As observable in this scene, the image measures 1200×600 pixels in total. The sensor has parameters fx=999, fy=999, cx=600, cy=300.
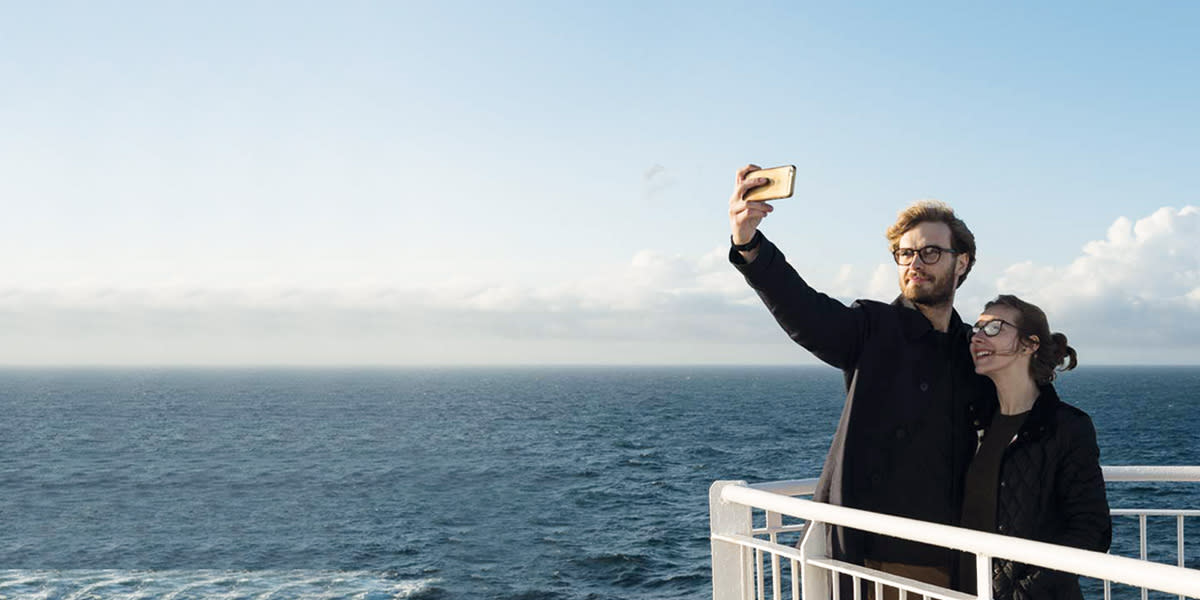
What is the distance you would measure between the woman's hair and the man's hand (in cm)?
104

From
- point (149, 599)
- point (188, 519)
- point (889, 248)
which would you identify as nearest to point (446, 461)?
point (188, 519)

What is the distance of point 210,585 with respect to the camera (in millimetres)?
28922

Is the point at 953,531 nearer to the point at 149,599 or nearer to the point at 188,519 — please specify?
the point at 149,599

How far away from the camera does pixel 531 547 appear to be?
32969 millimetres

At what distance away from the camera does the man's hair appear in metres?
3.36

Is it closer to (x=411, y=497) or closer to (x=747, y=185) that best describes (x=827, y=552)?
(x=747, y=185)

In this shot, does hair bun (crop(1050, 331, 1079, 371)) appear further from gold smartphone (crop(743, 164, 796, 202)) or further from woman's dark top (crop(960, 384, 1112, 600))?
gold smartphone (crop(743, 164, 796, 202))

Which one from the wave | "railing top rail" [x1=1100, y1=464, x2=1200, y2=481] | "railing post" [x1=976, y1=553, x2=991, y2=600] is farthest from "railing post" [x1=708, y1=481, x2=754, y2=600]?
the wave

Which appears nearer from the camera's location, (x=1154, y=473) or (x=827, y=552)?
(x=827, y=552)

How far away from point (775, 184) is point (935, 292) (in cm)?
80

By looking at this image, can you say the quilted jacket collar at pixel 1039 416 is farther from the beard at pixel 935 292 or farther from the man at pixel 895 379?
the beard at pixel 935 292

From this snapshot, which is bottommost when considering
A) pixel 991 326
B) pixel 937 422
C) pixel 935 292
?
pixel 937 422

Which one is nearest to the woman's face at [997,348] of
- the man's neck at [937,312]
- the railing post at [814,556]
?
the man's neck at [937,312]

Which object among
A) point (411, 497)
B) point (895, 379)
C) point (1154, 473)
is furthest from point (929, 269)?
point (411, 497)
